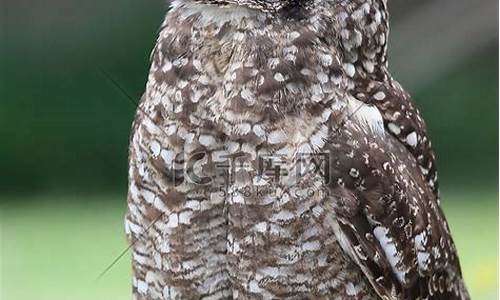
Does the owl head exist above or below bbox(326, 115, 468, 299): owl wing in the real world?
Answer: above

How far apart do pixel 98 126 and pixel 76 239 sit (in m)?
1.20

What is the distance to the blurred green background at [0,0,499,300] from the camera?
5.18 m

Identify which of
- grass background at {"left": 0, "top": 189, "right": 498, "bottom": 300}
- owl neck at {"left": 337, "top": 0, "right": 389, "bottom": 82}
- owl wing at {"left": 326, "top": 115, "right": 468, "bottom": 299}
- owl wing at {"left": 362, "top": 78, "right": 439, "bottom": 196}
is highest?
grass background at {"left": 0, "top": 189, "right": 498, "bottom": 300}

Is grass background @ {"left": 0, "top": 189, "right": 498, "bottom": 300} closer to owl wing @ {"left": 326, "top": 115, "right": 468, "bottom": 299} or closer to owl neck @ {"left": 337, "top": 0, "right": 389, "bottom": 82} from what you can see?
owl wing @ {"left": 326, "top": 115, "right": 468, "bottom": 299}

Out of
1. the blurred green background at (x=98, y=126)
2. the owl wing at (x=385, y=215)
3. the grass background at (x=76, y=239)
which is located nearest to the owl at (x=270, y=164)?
the owl wing at (x=385, y=215)

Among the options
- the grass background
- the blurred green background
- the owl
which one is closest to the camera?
the owl

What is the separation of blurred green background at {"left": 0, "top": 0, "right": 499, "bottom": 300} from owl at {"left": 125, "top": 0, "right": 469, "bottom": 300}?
2.02m

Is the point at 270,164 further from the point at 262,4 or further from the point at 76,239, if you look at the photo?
the point at 76,239

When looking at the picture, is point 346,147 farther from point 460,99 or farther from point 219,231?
point 460,99

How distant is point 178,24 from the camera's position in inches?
93.4

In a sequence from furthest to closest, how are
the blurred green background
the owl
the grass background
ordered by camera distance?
1. the grass background
2. the blurred green background
3. the owl

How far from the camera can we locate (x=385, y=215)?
2352 mm

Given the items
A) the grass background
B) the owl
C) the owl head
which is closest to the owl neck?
the owl

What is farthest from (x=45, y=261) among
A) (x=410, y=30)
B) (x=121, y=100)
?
(x=410, y=30)
